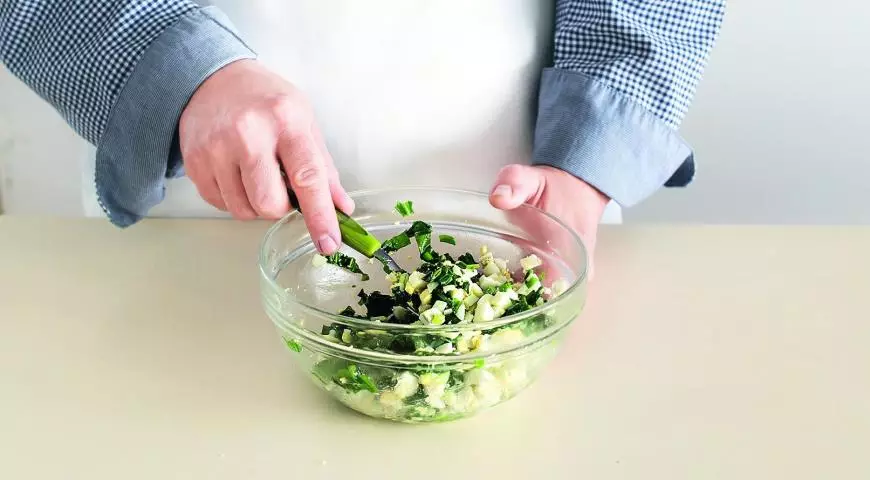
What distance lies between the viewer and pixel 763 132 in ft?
4.14

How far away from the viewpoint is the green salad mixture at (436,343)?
0.52 meters

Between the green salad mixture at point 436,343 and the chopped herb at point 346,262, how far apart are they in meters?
0.05

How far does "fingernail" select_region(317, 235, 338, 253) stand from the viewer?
23.7 inches

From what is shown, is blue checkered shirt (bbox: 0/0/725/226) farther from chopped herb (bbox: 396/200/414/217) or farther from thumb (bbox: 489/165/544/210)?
chopped herb (bbox: 396/200/414/217)

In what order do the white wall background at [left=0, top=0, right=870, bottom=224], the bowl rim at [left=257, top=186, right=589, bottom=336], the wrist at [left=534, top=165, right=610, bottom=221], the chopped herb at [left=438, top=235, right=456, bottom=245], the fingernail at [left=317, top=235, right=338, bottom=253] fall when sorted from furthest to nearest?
the white wall background at [left=0, top=0, right=870, bottom=224] < the wrist at [left=534, top=165, right=610, bottom=221] < the chopped herb at [left=438, top=235, right=456, bottom=245] < the fingernail at [left=317, top=235, right=338, bottom=253] < the bowl rim at [left=257, top=186, right=589, bottom=336]

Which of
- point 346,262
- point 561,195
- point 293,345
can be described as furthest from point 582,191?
point 293,345

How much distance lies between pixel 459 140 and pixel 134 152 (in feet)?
1.10

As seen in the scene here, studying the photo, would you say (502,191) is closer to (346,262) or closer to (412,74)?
(346,262)

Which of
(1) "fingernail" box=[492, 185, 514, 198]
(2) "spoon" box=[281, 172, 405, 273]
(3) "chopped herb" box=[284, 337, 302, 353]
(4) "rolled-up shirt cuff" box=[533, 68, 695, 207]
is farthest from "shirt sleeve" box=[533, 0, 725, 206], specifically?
(3) "chopped herb" box=[284, 337, 302, 353]

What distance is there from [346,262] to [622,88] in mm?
375

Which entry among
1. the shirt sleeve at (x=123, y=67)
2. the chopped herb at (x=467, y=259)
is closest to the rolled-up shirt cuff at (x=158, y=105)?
the shirt sleeve at (x=123, y=67)


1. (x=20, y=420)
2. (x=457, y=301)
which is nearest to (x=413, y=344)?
(x=457, y=301)

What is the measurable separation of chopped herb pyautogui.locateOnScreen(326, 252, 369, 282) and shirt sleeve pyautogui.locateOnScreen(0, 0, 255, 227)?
0.23 metres

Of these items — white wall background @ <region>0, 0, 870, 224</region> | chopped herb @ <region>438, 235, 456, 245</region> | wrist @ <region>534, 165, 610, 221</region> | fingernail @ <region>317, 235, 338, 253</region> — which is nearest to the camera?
fingernail @ <region>317, 235, 338, 253</region>
